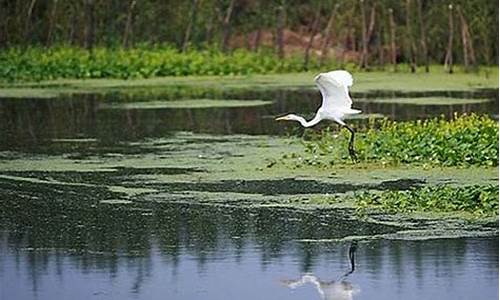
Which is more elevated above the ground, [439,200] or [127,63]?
[127,63]

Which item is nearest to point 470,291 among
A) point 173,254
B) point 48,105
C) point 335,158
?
point 173,254

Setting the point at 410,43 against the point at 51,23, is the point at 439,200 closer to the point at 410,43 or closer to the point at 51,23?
the point at 410,43

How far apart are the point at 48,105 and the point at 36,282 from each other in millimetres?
11198

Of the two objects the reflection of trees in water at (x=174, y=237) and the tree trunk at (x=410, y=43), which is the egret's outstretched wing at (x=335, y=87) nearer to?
the reflection of trees in water at (x=174, y=237)

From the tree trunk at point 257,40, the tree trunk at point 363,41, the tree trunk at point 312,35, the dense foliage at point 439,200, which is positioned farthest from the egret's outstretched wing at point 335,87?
the tree trunk at point 257,40

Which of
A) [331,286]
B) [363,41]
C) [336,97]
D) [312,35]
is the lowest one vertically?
[331,286]

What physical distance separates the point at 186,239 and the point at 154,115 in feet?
28.8

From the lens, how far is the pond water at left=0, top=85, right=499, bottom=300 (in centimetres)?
759

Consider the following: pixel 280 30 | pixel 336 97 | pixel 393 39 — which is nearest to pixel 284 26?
pixel 280 30

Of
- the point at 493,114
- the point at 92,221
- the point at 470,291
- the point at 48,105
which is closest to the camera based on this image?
the point at 470,291

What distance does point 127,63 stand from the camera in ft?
79.4

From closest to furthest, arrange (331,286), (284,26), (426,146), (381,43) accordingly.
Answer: (331,286), (426,146), (381,43), (284,26)

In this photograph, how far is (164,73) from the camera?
24.3 meters

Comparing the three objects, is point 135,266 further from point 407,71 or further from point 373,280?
point 407,71
